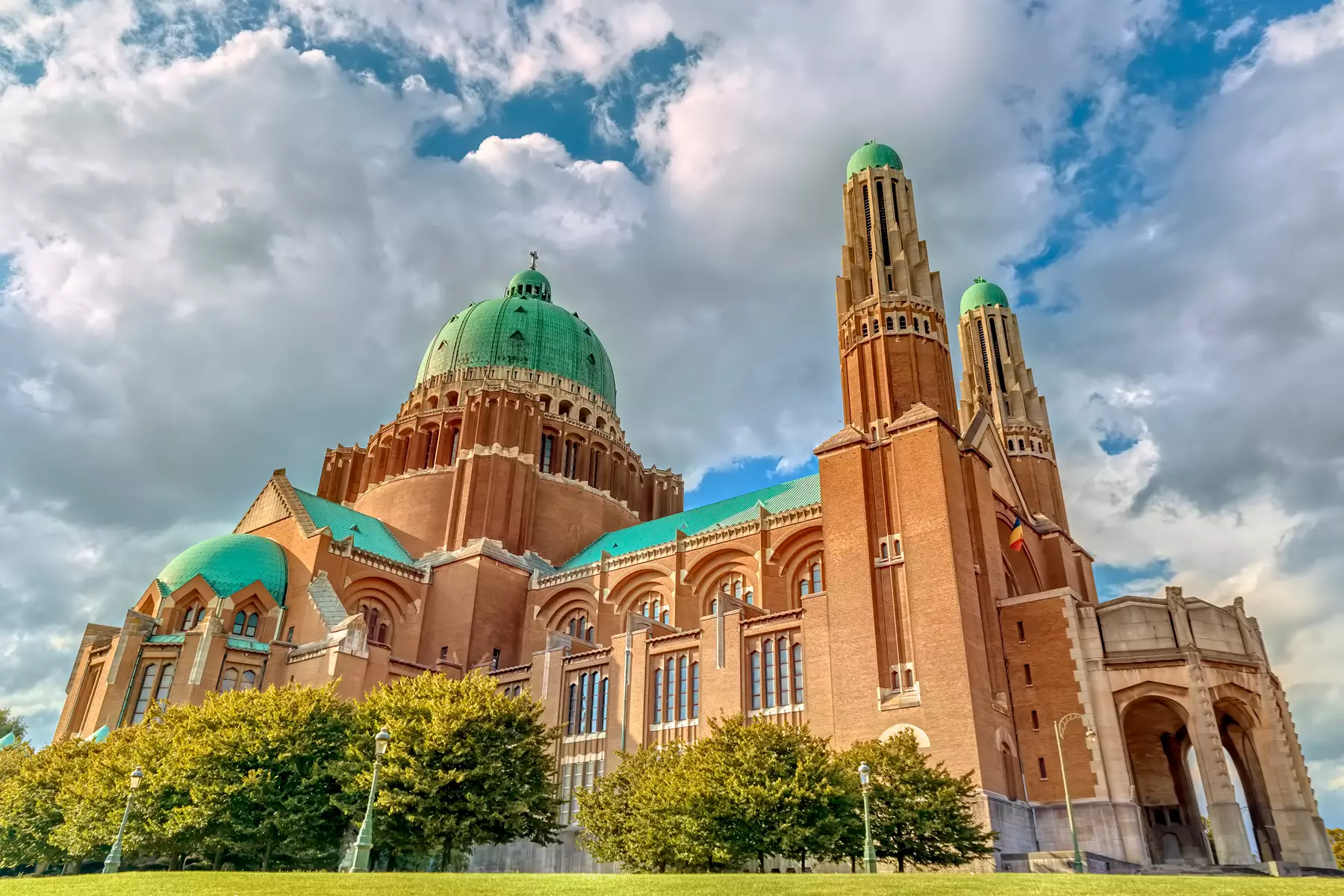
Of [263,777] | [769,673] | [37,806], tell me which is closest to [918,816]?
[769,673]

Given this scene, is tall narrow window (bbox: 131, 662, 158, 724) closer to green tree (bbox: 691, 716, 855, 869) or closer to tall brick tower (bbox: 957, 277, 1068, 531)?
green tree (bbox: 691, 716, 855, 869)

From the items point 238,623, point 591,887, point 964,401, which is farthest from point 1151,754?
point 238,623

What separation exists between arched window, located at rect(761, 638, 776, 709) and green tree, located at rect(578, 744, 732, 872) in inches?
250

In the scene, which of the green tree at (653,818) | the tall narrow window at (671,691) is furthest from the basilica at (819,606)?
the green tree at (653,818)

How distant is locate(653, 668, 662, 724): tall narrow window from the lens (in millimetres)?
40906

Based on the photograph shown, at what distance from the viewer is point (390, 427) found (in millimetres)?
66125

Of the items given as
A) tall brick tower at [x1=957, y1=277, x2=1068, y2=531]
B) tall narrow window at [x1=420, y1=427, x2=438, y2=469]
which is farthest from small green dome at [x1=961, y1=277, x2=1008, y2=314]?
tall narrow window at [x1=420, y1=427, x2=438, y2=469]

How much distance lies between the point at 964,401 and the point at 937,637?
26390 mm

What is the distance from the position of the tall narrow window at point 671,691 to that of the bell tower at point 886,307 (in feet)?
45.4

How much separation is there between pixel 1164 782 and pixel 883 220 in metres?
30.5

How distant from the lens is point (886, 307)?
47.9m

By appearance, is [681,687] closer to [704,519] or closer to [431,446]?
[704,519]

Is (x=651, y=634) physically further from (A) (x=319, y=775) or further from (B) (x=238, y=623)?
→ (B) (x=238, y=623)

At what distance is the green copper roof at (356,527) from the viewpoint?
5584cm
